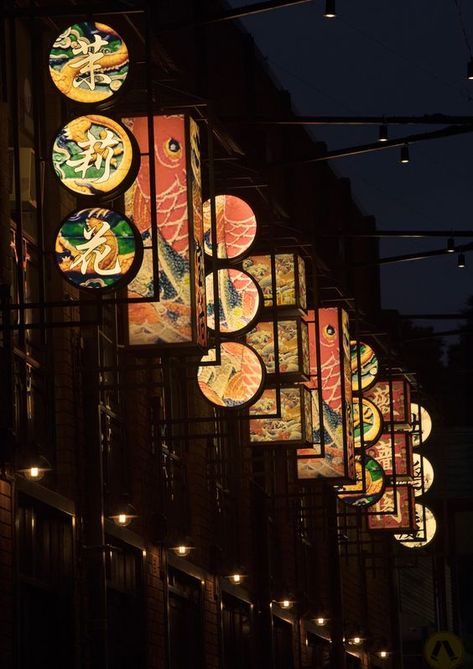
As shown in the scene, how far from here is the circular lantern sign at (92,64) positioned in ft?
56.5

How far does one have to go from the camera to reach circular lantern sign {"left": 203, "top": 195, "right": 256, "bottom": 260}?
22697 millimetres

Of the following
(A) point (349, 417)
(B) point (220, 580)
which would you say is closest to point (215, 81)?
(A) point (349, 417)

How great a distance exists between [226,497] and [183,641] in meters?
3.66

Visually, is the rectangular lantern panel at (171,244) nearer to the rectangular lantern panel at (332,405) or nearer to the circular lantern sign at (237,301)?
the circular lantern sign at (237,301)

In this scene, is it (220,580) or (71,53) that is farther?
(220,580)

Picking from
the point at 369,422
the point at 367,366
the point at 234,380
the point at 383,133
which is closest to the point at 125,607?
the point at 234,380

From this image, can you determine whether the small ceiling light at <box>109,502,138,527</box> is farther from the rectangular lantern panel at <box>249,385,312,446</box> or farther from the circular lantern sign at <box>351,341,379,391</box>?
the circular lantern sign at <box>351,341,379,391</box>

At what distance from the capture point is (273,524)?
103ft

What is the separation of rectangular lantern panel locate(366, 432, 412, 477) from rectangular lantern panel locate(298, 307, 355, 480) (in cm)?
739

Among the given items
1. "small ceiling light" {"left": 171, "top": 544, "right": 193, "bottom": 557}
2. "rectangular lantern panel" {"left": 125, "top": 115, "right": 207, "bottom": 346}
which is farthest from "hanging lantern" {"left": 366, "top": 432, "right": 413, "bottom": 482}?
"rectangular lantern panel" {"left": 125, "top": 115, "right": 207, "bottom": 346}

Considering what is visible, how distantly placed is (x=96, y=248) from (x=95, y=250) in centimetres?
3

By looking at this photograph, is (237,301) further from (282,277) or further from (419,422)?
(419,422)

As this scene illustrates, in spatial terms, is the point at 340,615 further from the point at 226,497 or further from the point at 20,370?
the point at 20,370

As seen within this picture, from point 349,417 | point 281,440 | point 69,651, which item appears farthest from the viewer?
point 349,417
